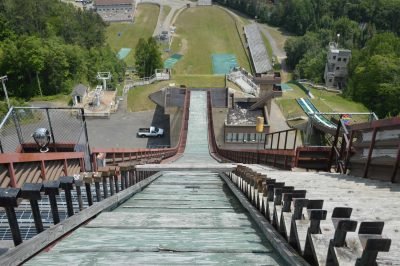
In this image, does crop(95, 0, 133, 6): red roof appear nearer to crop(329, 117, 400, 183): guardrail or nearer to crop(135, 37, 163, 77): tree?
crop(135, 37, 163, 77): tree

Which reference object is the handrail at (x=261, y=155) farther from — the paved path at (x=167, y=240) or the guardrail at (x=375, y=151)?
the paved path at (x=167, y=240)

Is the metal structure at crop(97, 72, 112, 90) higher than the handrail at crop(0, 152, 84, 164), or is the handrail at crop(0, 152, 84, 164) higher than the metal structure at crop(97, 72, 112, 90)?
the handrail at crop(0, 152, 84, 164)

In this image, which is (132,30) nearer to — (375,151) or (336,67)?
(336,67)

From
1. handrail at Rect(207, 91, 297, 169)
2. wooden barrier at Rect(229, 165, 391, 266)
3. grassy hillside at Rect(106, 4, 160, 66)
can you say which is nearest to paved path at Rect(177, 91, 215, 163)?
handrail at Rect(207, 91, 297, 169)

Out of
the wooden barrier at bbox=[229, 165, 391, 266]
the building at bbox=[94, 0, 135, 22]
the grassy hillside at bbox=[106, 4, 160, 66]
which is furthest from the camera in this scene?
the building at bbox=[94, 0, 135, 22]

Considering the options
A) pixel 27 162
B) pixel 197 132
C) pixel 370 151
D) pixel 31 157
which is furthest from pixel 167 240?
pixel 197 132

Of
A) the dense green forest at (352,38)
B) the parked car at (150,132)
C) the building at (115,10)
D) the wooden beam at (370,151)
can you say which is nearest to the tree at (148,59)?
the parked car at (150,132)
